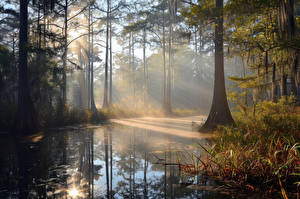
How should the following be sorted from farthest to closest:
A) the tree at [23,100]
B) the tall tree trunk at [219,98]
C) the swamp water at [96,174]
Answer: the tall tree trunk at [219,98] → the tree at [23,100] → the swamp water at [96,174]

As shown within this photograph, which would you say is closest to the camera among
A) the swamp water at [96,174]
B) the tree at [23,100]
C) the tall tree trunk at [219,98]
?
the swamp water at [96,174]

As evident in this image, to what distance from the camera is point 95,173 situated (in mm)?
5078

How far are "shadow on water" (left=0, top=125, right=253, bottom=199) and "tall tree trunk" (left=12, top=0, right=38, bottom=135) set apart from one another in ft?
11.2

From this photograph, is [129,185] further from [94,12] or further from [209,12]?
[94,12]

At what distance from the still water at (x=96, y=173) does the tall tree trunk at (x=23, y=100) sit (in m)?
3.46

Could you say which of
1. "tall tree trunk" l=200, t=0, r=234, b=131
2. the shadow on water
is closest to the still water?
the shadow on water

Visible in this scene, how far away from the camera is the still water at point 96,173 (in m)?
3.90

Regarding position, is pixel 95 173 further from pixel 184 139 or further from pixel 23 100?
pixel 23 100

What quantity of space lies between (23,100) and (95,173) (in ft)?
27.1

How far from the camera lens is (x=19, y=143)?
28.8 feet

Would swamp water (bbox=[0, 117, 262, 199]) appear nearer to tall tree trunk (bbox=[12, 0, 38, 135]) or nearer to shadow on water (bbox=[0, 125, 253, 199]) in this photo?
shadow on water (bbox=[0, 125, 253, 199])

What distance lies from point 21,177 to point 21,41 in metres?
8.87

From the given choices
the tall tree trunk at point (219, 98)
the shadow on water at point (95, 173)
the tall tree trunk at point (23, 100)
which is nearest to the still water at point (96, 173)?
the shadow on water at point (95, 173)

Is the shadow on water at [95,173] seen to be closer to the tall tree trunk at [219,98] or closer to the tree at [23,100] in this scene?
the tree at [23,100]
